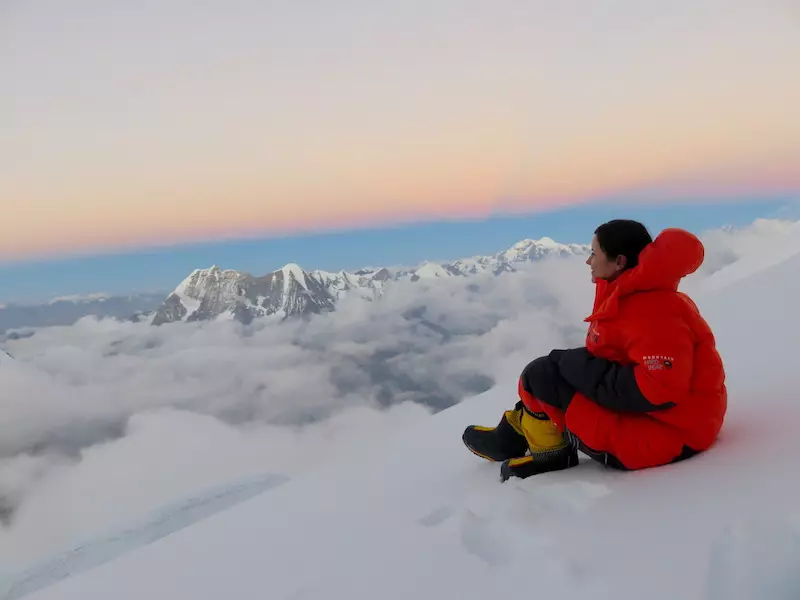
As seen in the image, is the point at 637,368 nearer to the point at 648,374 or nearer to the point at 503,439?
the point at 648,374

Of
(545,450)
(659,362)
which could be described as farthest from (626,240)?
(545,450)

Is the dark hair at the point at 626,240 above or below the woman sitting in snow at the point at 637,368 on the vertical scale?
above

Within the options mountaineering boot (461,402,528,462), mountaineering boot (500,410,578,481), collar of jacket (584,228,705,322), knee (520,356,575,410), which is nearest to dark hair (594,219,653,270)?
collar of jacket (584,228,705,322)

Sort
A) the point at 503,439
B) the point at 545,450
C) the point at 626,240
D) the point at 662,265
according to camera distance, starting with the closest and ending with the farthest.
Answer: the point at 662,265 < the point at 626,240 < the point at 545,450 < the point at 503,439

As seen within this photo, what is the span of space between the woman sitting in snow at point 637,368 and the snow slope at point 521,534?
0.54 feet

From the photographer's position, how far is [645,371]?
2.56 m

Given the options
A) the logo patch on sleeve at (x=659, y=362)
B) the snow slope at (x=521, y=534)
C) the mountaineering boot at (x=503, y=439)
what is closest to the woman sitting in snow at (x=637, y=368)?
the logo patch on sleeve at (x=659, y=362)

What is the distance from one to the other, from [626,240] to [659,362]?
26.2 inches

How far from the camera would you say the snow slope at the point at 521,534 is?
201cm

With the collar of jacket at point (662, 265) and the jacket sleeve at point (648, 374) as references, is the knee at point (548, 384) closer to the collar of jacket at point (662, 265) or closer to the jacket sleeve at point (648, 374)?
the jacket sleeve at point (648, 374)

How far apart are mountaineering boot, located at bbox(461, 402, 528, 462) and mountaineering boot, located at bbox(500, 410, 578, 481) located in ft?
0.66

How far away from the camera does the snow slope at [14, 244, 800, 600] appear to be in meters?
2.01

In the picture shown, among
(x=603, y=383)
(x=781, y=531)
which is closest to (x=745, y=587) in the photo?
(x=781, y=531)

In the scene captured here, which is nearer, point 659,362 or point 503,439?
point 659,362
